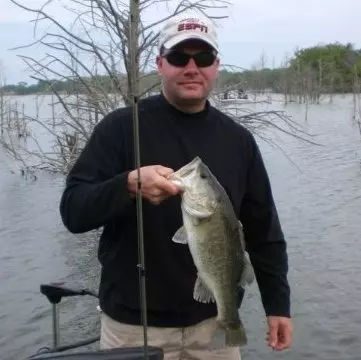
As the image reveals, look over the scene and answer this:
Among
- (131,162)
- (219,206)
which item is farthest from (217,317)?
(131,162)

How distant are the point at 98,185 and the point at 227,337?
1.00 metres

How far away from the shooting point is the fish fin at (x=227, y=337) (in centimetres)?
307

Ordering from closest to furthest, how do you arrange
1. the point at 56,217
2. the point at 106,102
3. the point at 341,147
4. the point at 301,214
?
the point at 106,102 < the point at 301,214 < the point at 56,217 < the point at 341,147

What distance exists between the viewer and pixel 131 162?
117 inches

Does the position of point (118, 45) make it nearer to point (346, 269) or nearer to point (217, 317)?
Result: point (346, 269)

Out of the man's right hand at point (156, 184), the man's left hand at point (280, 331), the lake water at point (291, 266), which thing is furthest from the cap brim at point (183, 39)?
the lake water at point (291, 266)

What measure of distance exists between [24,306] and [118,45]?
4511 millimetres

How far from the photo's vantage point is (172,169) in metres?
2.89

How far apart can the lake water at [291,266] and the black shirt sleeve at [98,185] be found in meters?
5.69

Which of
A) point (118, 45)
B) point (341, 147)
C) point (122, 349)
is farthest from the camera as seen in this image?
point (341, 147)

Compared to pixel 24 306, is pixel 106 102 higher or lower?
higher

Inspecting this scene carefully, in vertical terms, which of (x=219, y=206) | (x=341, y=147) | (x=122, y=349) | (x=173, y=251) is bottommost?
(x=341, y=147)

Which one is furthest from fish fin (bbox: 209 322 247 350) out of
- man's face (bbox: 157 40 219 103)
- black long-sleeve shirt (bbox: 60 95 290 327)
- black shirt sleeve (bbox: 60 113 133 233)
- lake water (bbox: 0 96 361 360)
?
lake water (bbox: 0 96 361 360)

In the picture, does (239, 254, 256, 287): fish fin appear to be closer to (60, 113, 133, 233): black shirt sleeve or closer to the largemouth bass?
the largemouth bass
